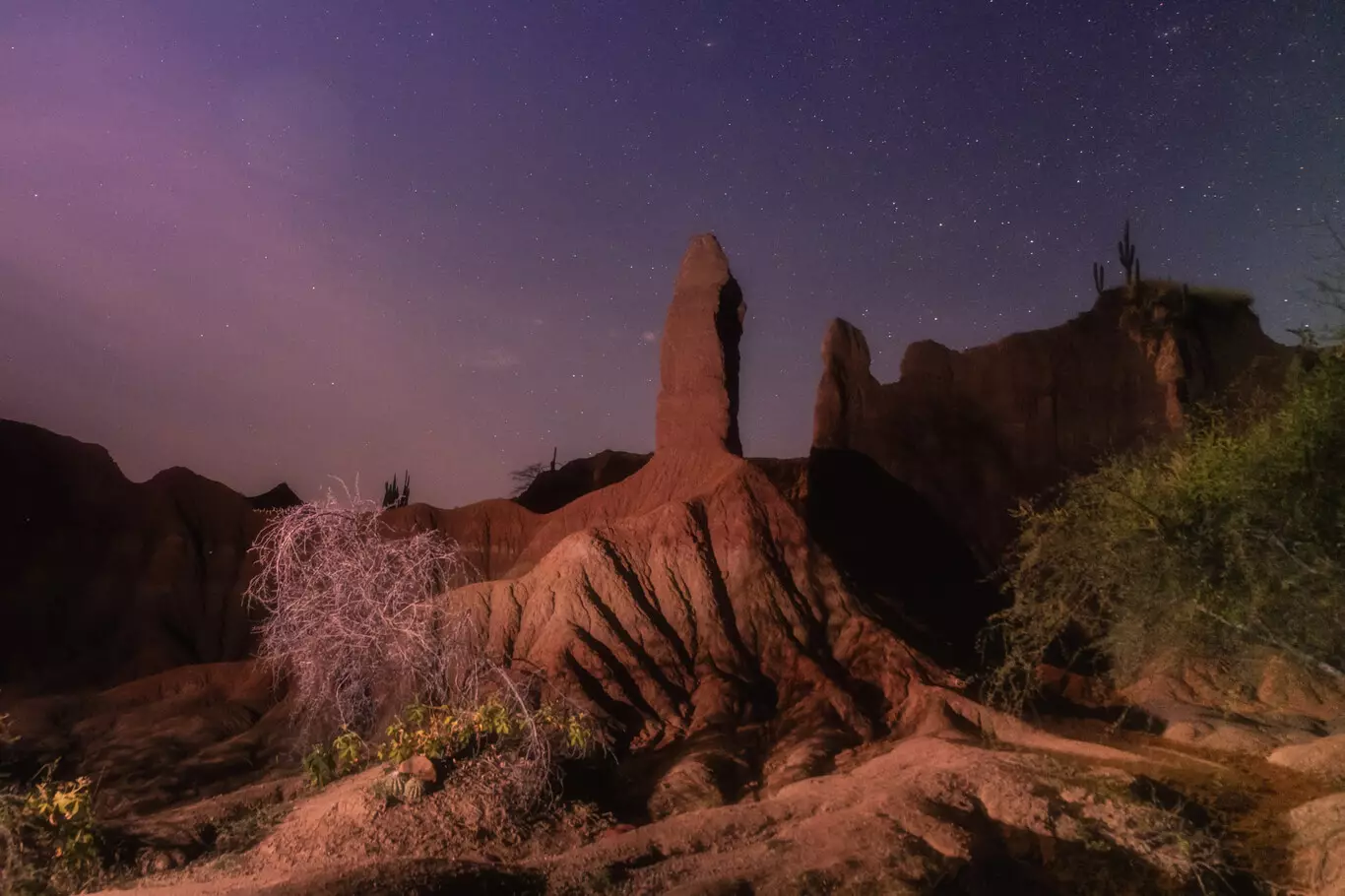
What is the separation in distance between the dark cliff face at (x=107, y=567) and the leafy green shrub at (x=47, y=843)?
87.1 feet

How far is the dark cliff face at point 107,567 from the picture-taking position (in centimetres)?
3675

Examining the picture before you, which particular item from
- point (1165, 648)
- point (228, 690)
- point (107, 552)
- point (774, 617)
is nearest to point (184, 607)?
point (107, 552)

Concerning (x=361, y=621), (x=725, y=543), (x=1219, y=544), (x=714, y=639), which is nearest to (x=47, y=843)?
(x=361, y=621)

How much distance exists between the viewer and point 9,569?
39.1 metres

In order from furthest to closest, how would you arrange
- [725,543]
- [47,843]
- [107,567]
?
[107,567]
[725,543]
[47,843]

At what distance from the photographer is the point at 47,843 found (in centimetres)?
1222

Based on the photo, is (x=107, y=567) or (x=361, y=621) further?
(x=107, y=567)

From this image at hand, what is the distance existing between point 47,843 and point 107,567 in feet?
106

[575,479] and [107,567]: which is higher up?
[575,479]

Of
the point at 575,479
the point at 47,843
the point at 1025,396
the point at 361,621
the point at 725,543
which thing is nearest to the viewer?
the point at 47,843

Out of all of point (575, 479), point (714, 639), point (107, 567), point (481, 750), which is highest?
point (575, 479)

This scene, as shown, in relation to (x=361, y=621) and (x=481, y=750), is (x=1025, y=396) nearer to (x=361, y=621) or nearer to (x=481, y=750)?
(x=361, y=621)

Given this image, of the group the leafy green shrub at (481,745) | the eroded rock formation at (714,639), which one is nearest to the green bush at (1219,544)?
the eroded rock formation at (714,639)

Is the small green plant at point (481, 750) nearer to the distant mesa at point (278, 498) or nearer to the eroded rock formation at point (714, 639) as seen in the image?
the eroded rock formation at point (714, 639)
